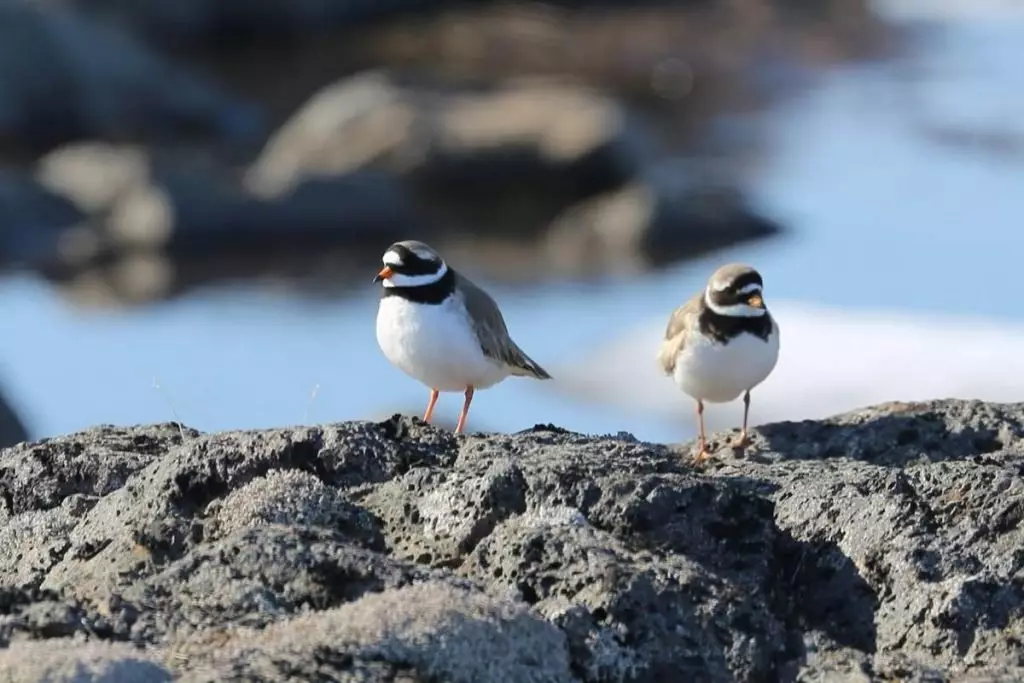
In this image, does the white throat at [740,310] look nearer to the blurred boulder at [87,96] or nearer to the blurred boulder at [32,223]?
the blurred boulder at [32,223]

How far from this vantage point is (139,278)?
70.5 ft

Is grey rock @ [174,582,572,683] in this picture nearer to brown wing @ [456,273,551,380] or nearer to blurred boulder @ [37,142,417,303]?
brown wing @ [456,273,551,380]

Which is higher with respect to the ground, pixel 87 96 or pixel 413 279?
pixel 87 96

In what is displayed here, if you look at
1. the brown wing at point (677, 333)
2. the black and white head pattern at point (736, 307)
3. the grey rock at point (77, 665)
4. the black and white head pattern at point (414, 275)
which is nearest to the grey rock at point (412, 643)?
the grey rock at point (77, 665)

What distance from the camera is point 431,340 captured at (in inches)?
325

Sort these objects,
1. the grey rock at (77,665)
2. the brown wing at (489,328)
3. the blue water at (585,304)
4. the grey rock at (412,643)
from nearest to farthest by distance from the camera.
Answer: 1. the grey rock at (77,665)
2. the grey rock at (412,643)
3. the brown wing at (489,328)
4. the blue water at (585,304)

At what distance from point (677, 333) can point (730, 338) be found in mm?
542

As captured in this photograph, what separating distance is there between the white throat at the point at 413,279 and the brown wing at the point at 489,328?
0.50ft

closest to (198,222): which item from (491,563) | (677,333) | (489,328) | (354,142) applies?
(354,142)

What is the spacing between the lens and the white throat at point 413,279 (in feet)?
27.4

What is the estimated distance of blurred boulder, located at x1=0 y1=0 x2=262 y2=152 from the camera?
28.0 meters

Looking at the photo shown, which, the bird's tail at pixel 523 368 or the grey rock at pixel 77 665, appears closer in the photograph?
the grey rock at pixel 77 665

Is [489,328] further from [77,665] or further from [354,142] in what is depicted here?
[354,142]

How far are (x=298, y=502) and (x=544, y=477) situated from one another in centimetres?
59
